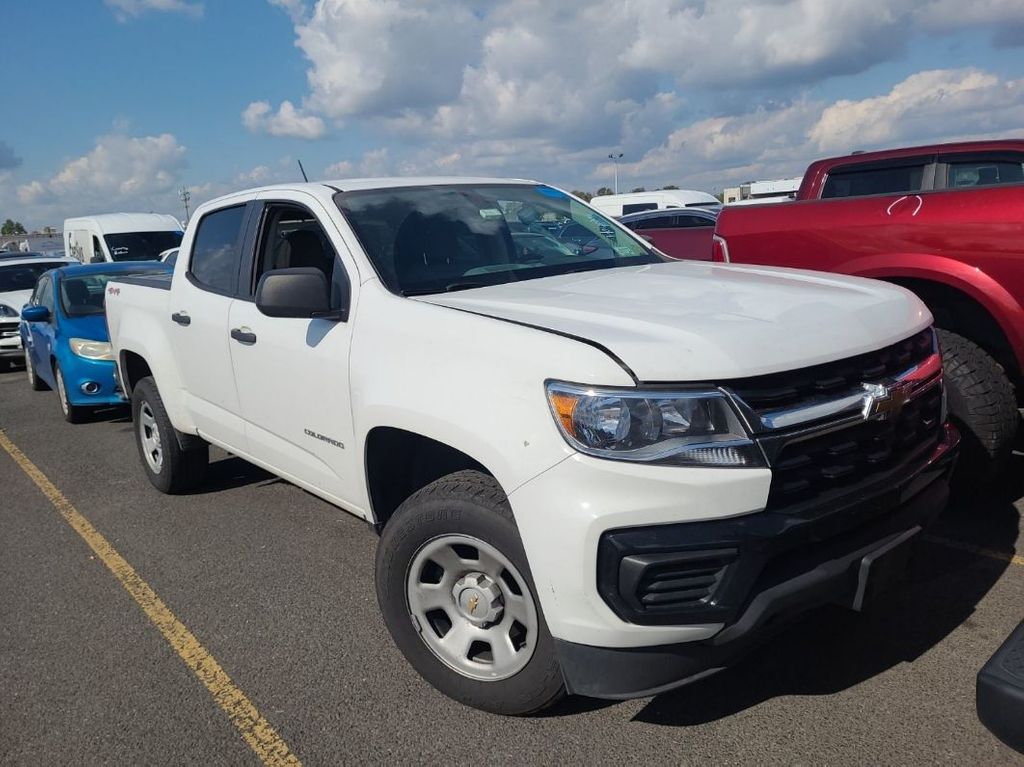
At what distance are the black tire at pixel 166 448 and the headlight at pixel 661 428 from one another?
3601mm

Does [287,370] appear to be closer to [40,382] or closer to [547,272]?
[547,272]

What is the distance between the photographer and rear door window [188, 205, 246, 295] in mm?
4363

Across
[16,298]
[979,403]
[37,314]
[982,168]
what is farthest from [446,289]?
[16,298]

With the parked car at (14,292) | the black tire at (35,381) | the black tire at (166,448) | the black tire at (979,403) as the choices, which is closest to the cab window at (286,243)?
the black tire at (166,448)

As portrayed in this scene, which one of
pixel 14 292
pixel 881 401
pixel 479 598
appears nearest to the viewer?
pixel 881 401

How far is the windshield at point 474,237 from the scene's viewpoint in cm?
345

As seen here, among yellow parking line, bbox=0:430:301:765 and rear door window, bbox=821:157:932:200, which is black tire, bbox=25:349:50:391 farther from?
rear door window, bbox=821:157:932:200

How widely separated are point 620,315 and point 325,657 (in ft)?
6.12

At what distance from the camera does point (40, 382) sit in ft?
34.2

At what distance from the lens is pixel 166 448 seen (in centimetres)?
526

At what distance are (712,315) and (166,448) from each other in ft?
12.7

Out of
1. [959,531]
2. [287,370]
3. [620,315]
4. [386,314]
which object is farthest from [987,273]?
[287,370]

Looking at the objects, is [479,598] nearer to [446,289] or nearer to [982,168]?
[446,289]

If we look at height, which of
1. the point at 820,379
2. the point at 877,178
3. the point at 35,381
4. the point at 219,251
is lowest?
the point at 35,381
